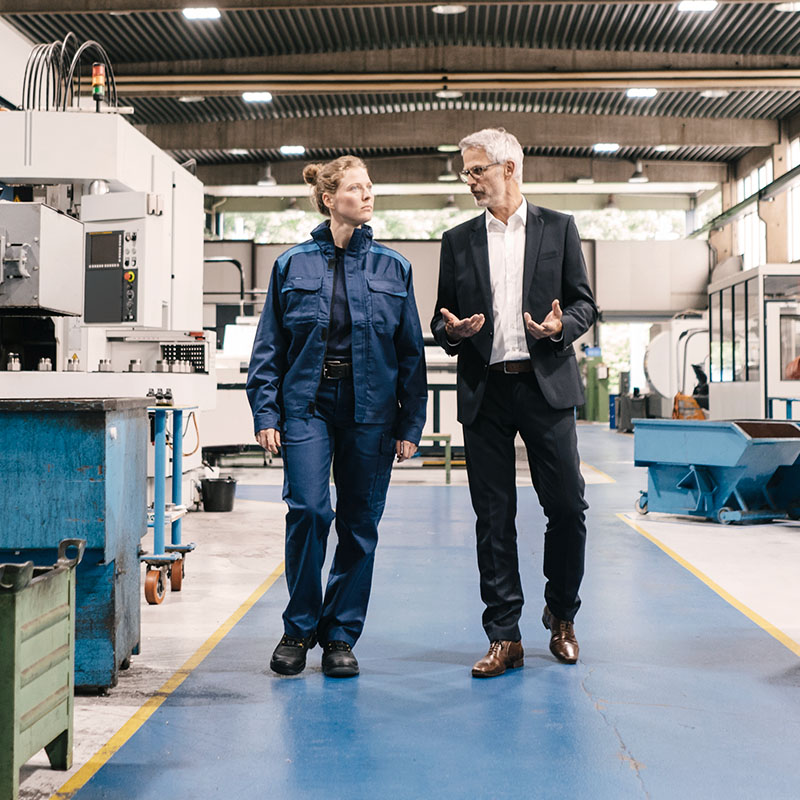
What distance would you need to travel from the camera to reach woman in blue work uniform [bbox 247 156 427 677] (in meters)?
2.94

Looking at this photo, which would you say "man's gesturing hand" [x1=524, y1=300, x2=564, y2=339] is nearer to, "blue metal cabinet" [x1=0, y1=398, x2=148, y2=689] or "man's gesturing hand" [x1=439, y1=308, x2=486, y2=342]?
"man's gesturing hand" [x1=439, y1=308, x2=486, y2=342]

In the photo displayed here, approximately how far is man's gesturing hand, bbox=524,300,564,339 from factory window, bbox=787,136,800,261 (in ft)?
49.6

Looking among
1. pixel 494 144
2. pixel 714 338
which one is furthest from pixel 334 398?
pixel 714 338

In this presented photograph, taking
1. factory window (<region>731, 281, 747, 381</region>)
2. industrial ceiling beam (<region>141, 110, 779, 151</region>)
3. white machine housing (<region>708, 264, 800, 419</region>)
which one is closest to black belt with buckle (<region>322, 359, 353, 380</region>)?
white machine housing (<region>708, 264, 800, 419</region>)

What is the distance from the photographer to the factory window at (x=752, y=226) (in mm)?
17844

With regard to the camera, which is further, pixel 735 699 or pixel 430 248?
pixel 430 248

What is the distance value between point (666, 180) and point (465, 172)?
1835 centimetres

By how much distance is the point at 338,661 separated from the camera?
2.98m

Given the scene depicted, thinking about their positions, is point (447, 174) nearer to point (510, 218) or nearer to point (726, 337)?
point (726, 337)

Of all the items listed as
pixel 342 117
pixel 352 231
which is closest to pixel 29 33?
pixel 342 117

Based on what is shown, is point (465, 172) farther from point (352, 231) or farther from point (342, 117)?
point (342, 117)

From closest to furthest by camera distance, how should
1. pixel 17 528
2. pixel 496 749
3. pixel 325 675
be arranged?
pixel 496 749 < pixel 17 528 < pixel 325 675

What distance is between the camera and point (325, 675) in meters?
3.00

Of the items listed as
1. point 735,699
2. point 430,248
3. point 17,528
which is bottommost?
point 735,699
